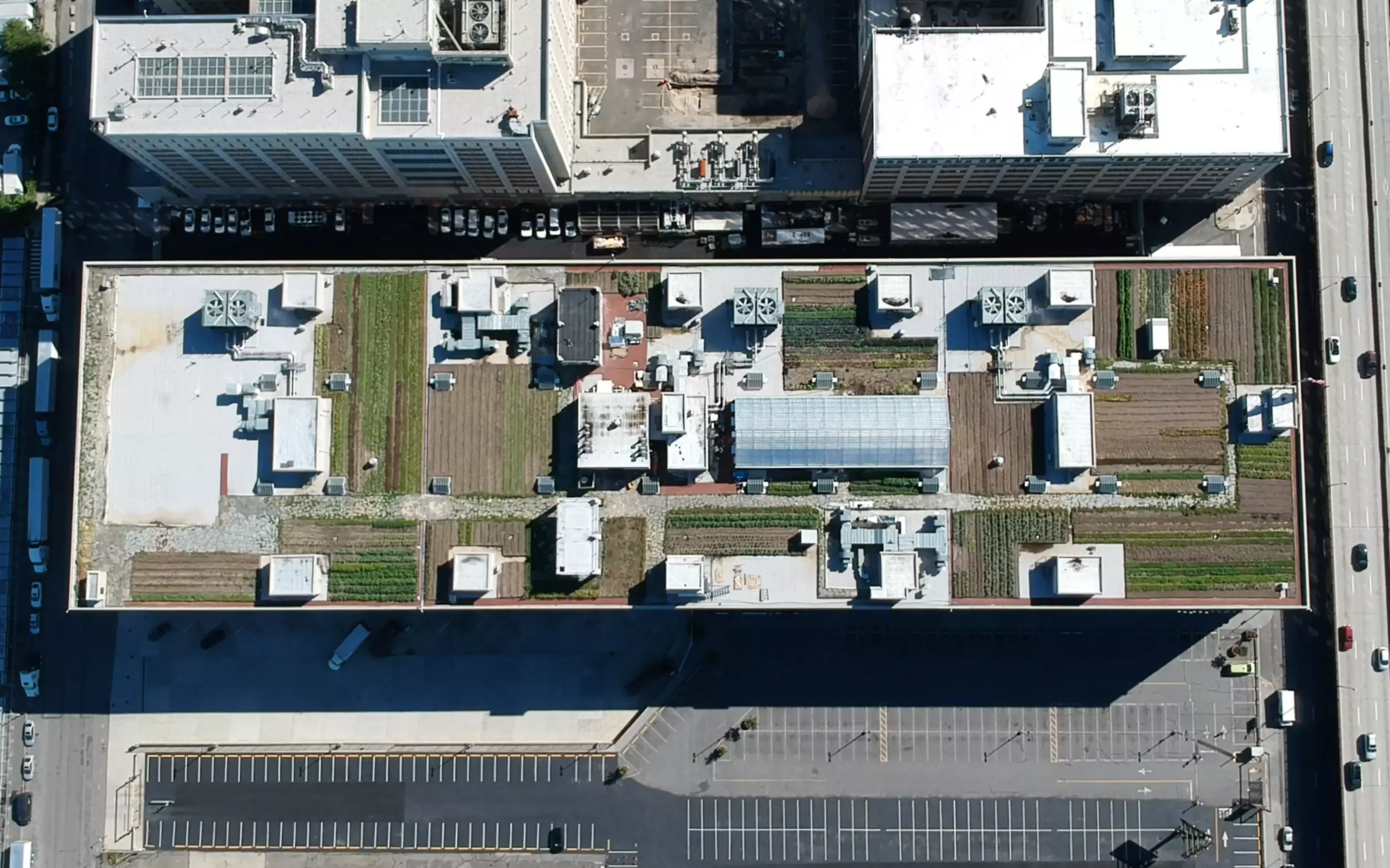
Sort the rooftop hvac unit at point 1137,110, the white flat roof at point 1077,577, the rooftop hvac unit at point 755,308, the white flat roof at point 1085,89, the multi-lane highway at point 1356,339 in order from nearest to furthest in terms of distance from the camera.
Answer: the white flat roof at point 1077,577
the rooftop hvac unit at point 755,308
the rooftop hvac unit at point 1137,110
the white flat roof at point 1085,89
the multi-lane highway at point 1356,339

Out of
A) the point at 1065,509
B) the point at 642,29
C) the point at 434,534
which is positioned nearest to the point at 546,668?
the point at 434,534

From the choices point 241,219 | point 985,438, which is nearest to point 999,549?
point 985,438

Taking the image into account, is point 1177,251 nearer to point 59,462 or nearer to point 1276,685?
point 1276,685

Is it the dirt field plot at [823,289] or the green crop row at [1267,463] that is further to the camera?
the dirt field plot at [823,289]

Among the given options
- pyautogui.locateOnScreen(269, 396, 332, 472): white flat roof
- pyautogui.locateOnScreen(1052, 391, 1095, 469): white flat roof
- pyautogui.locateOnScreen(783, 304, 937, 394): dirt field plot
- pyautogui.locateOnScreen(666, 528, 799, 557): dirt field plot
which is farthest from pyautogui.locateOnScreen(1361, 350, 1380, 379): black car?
pyautogui.locateOnScreen(269, 396, 332, 472): white flat roof

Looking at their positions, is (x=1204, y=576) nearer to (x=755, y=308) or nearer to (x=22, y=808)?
(x=755, y=308)

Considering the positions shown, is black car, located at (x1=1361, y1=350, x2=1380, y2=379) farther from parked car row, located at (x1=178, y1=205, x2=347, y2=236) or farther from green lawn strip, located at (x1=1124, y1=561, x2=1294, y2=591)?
parked car row, located at (x1=178, y1=205, x2=347, y2=236)

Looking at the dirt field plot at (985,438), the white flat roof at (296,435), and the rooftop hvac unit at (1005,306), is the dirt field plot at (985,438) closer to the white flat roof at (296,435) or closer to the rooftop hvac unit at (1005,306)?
the rooftop hvac unit at (1005,306)

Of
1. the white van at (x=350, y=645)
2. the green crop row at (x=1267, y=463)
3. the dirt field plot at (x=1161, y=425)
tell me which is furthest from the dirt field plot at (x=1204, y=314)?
the white van at (x=350, y=645)
